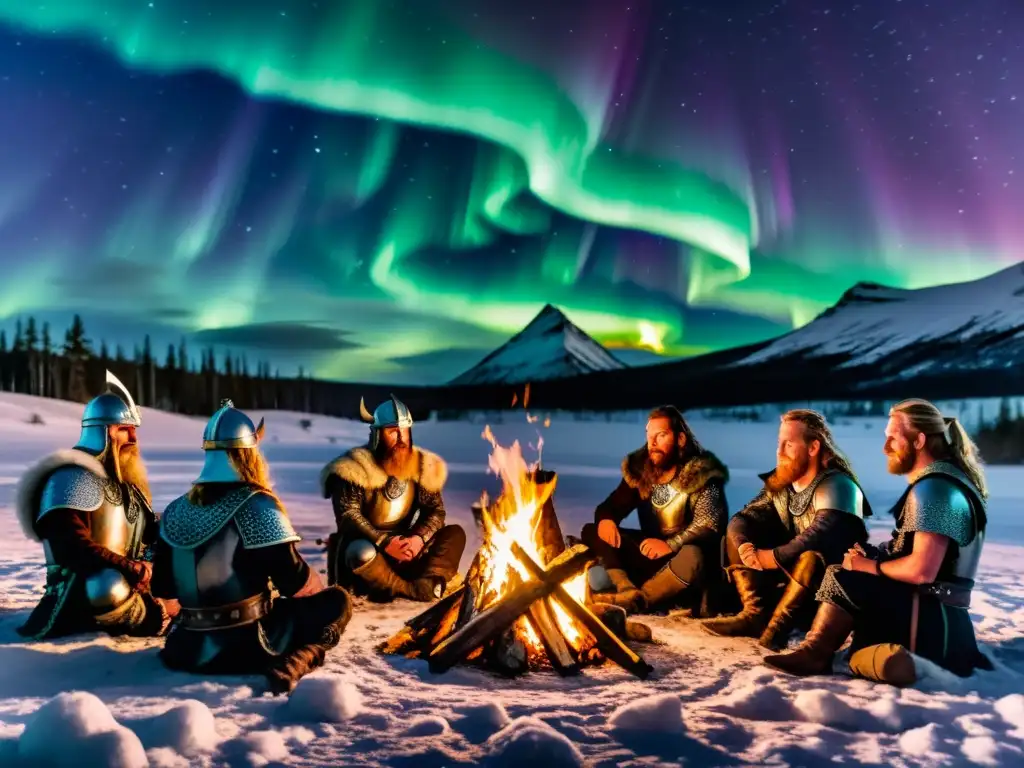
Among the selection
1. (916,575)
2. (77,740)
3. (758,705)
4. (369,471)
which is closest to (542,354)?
(369,471)

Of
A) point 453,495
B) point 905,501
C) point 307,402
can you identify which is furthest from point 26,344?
point 905,501

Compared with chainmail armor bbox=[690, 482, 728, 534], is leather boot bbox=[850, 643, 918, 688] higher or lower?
lower

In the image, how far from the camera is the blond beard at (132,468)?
160 inches

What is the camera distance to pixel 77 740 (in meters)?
2.67

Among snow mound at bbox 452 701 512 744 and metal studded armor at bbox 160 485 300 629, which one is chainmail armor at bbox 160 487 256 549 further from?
snow mound at bbox 452 701 512 744

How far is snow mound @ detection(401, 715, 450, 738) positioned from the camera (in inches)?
117

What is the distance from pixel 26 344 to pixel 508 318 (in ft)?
19.8

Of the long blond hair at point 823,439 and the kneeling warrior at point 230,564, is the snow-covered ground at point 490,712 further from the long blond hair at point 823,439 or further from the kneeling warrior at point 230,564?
the long blond hair at point 823,439

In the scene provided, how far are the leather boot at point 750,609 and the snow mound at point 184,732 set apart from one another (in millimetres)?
2551

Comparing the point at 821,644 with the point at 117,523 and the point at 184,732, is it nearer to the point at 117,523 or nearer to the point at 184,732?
the point at 184,732

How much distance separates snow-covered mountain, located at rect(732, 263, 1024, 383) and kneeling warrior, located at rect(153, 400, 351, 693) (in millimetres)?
7762

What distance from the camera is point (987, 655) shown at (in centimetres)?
395

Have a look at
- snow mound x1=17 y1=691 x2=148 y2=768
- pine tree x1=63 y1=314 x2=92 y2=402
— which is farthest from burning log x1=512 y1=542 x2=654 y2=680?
pine tree x1=63 y1=314 x2=92 y2=402

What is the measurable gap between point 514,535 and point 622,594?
1.15 m
